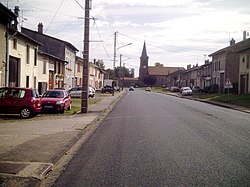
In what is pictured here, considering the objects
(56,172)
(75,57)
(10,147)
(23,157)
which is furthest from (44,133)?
(75,57)

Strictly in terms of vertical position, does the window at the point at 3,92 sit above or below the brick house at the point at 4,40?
below

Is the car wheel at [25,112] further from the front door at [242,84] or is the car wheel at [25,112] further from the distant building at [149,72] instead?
the distant building at [149,72]

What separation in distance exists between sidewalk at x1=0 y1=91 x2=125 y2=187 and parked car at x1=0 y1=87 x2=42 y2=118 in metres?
3.03

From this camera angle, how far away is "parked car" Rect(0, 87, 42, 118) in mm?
18547

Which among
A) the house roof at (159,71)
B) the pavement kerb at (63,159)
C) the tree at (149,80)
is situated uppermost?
the house roof at (159,71)

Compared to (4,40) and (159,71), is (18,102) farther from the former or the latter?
(159,71)

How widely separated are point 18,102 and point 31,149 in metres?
9.34

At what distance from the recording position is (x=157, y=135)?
12.8 metres

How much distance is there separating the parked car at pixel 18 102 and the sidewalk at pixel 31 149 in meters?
3.03

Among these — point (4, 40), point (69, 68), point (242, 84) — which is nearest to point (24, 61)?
point (4, 40)

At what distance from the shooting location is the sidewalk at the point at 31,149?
698 centimetres

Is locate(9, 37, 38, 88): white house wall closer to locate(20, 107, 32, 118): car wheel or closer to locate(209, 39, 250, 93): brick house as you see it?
locate(20, 107, 32, 118): car wheel

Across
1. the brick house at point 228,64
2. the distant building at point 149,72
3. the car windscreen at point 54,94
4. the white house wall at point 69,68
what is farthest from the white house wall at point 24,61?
the distant building at point 149,72

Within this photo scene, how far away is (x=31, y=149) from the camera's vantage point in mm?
Answer: 9805
